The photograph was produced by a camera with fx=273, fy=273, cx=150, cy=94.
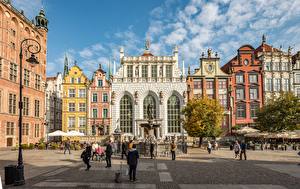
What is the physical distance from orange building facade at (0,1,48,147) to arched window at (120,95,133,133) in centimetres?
1428

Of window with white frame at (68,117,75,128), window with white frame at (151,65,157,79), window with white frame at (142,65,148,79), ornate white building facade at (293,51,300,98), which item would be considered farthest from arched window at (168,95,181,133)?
ornate white building facade at (293,51,300,98)

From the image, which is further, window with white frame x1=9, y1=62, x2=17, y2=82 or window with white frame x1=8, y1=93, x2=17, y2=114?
window with white frame x1=9, y1=62, x2=17, y2=82

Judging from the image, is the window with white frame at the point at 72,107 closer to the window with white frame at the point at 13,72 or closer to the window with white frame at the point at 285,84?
the window with white frame at the point at 13,72

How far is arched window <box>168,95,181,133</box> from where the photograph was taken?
169 ft

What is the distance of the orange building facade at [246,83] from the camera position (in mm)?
50344

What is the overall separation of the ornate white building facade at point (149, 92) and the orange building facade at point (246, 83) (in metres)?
9.45

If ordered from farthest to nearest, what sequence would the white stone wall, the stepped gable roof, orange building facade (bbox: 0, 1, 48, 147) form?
the stepped gable roof < the white stone wall < orange building facade (bbox: 0, 1, 48, 147)

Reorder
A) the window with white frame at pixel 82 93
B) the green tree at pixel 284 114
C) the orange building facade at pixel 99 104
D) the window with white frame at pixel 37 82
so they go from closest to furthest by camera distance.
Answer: the green tree at pixel 284 114 → the window with white frame at pixel 37 82 → the orange building facade at pixel 99 104 → the window with white frame at pixel 82 93

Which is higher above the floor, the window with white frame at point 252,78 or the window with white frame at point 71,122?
the window with white frame at point 252,78

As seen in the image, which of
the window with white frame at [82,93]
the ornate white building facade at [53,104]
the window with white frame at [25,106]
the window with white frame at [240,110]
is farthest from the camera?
the ornate white building facade at [53,104]

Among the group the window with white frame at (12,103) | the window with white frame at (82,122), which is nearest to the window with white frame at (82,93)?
the window with white frame at (82,122)

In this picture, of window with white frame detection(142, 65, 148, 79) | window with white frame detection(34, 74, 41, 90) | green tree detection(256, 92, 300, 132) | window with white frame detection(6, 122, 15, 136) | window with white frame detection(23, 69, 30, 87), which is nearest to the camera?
window with white frame detection(6, 122, 15, 136)

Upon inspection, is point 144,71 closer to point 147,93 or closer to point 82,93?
point 147,93

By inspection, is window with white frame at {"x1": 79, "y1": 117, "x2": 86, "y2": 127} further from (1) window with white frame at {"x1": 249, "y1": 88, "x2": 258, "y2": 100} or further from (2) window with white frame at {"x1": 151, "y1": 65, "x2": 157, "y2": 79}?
(1) window with white frame at {"x1": 249, "y1": 88, "x2": 258, "y2": 100}
